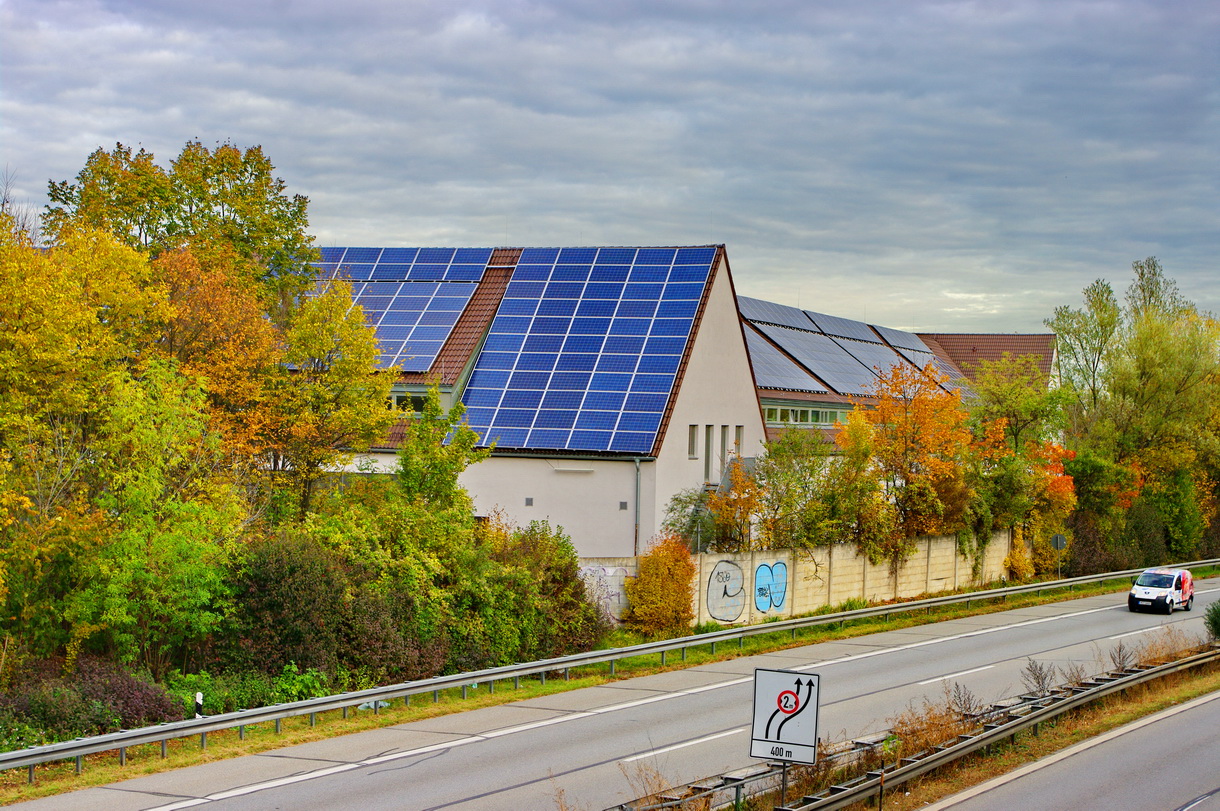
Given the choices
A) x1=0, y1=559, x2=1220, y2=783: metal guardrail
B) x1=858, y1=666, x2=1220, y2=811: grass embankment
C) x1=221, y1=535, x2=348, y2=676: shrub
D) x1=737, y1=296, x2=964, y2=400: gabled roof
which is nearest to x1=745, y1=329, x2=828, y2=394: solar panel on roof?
x1=737, y1=296, x2=964, y2=400: gabled roof

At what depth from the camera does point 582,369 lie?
38.8m

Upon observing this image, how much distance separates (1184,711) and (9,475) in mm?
20798

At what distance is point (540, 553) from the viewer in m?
26.5

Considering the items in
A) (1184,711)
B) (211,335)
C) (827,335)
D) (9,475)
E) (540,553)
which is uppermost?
(827,335)

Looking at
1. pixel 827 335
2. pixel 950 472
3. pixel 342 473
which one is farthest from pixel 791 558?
pixel 827 335

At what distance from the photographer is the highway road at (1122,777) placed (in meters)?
14.2

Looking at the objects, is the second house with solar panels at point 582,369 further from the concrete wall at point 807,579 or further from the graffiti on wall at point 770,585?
the graffiti on wall at point 770,585

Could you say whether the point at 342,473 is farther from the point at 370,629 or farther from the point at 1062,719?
the point at 1062,719

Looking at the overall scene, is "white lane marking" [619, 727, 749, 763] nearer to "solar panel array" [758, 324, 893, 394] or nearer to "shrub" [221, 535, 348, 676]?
"shrub" [221, 535, 348, 676]

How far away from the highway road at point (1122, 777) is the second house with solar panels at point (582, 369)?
54.4 feet

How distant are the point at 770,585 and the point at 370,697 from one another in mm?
16322

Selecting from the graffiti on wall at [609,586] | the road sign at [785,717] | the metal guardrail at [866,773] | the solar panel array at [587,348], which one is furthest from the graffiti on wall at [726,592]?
the road sign at [785,717]

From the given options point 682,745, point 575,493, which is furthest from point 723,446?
point 682,745

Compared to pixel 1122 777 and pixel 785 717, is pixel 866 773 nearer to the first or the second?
pixel 785 717
